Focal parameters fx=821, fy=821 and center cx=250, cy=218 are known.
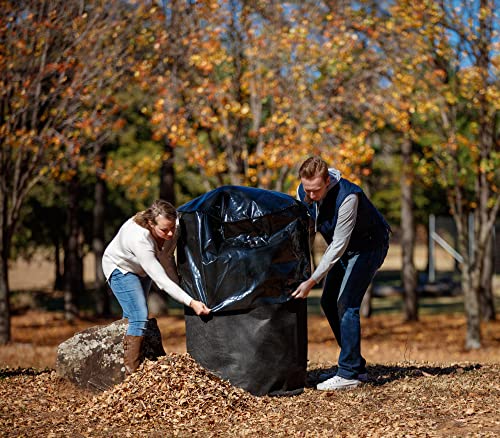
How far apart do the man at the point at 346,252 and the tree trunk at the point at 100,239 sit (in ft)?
45.3

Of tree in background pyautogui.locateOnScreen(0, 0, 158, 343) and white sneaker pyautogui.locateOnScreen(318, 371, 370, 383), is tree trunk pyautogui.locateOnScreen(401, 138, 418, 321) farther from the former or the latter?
white sneaker pyautogui.locateOnScreen(318, 371, 370, 383)

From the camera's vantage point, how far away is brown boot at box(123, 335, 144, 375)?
6.05 meters

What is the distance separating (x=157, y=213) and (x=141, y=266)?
467 millimetres

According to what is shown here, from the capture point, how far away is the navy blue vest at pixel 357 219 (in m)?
6.00

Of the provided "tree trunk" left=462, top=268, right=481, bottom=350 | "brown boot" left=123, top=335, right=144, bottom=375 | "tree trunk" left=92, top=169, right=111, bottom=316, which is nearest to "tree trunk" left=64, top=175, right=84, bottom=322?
"tree trunk" left=92, top=169, right=111, bottom=316

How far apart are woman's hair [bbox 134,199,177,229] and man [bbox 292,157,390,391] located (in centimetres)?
97

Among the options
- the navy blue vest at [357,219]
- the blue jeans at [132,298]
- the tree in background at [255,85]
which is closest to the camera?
the navy blue vest at [357,219]

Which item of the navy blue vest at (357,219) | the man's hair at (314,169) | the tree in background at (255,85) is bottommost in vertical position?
the navy blue vest at (357,219)

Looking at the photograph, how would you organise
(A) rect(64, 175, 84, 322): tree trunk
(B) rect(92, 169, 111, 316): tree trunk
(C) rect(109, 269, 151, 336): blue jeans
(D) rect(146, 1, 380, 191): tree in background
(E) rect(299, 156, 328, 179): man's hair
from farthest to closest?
(B) rect(92, 169, 111, 316): tree trunk, (A) rect(64, 175, 84, 322): tree trunk, (D) rect(146, 1, 380, 191): tree in background, (C) rect(109, 269, 151, 336): blue jeans, (E) rect(299, 156, 328, 179): man's hair

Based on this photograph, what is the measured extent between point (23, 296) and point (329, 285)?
20.2 metres

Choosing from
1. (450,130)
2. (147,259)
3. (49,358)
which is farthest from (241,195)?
(450,130)

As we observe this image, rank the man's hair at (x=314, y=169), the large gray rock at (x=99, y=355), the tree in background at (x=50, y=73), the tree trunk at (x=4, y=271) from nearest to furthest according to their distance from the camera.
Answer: the man's hair at (x=314, y=169), the large gray rock at (x=99, y=355), the tree in background at (x=50, y=73), the tree trunk at (x=4, y=271)

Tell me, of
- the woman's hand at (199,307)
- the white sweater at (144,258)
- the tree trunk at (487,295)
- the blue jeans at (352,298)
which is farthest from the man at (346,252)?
the tree trunk at (487,295)

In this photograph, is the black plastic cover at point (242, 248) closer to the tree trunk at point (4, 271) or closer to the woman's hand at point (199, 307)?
the woman's hand at point (199, 307)
